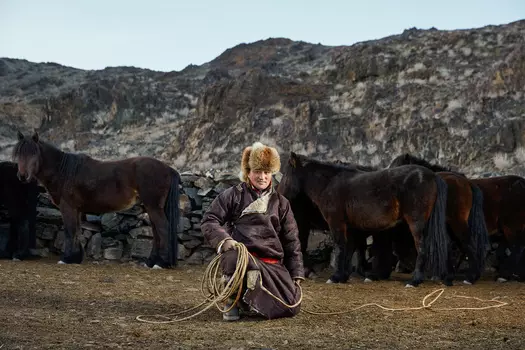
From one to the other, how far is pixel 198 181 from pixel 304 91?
13950mm

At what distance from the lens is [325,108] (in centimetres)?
2389

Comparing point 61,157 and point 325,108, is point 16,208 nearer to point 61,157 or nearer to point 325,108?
point 61,157

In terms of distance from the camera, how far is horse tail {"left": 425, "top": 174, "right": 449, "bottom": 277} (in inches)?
363

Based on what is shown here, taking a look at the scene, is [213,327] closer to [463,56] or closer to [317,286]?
[317,286]

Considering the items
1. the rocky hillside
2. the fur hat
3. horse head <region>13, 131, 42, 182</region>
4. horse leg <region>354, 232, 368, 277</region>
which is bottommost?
horse leg <region>354, 232, 368, 277</region>

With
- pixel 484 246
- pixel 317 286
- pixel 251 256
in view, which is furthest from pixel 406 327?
pixel 484 246

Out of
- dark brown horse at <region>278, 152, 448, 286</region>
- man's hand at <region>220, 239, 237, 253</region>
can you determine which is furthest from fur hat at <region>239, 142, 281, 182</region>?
dark brown horse at <region>278, 152, 448, 286</region>

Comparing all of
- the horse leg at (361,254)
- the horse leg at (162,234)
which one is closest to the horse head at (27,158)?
the horse leg at (162,234)

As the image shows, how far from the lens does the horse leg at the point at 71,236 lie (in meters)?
11.3

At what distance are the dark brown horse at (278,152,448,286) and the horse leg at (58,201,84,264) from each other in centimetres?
374

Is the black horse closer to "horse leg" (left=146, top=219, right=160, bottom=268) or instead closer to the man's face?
"horse leg" (left=146, top=219, right=160, bottom=268)

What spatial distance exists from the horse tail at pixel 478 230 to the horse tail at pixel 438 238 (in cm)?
98

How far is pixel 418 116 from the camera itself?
2231cm

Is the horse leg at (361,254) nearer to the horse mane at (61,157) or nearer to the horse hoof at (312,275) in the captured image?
the horse hoof at (312,275)
